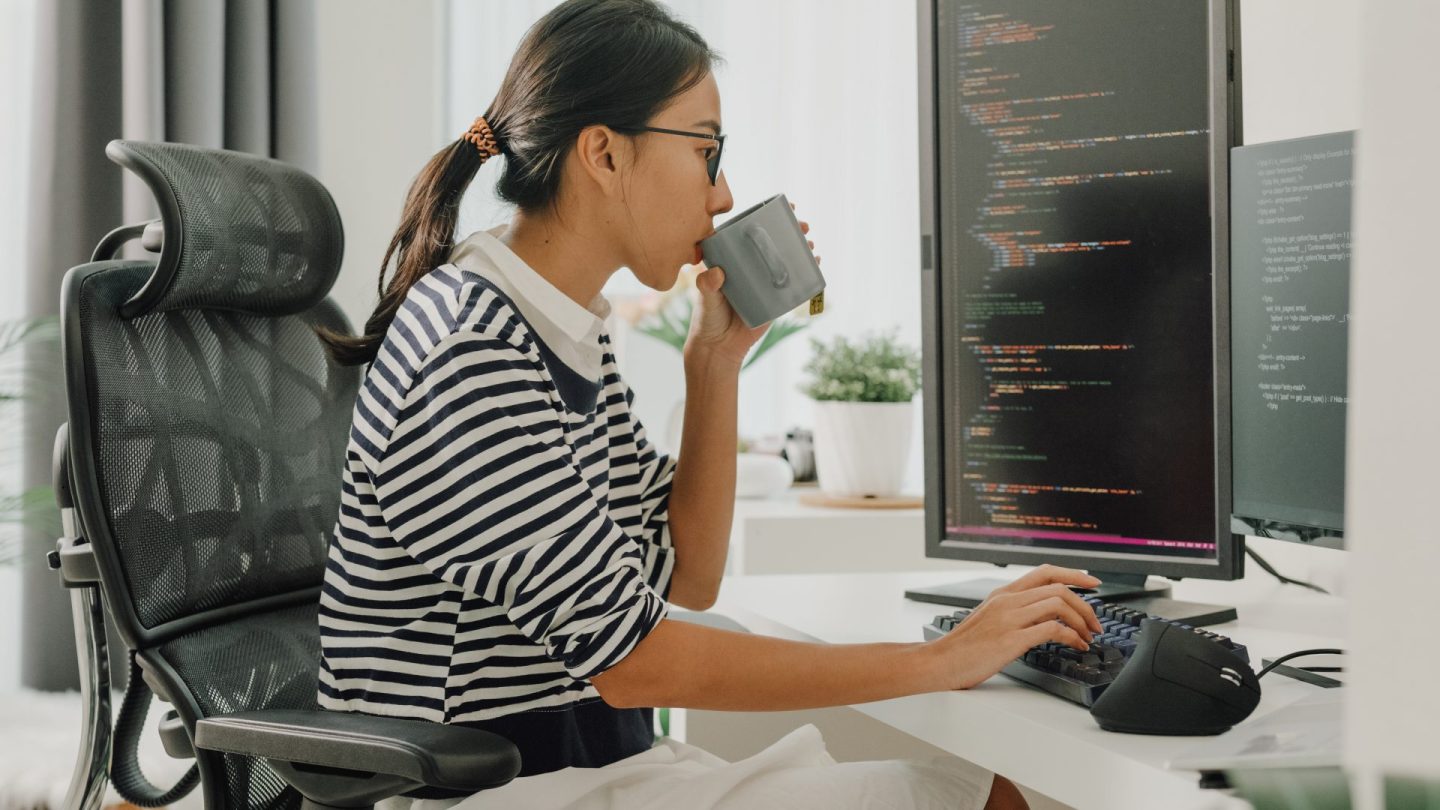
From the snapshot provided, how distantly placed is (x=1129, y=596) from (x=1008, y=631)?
13.8 inches

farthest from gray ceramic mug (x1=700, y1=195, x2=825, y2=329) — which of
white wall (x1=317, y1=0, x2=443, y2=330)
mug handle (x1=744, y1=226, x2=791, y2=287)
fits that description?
white wall (x1=317, y1=0, x2=443, y2=330)

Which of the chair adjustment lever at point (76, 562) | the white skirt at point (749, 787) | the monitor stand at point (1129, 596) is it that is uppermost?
the chair adjustment lever at point (76, 562)

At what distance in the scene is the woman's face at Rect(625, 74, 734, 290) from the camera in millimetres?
1053

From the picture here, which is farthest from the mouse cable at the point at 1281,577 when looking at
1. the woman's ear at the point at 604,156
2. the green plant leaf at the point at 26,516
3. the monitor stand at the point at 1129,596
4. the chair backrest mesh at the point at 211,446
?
the green plant leaf at the point at 26,516

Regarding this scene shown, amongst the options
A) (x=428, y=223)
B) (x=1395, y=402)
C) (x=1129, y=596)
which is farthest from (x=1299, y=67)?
(x=1395, y=402)

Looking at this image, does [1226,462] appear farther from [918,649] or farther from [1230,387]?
[918,649]

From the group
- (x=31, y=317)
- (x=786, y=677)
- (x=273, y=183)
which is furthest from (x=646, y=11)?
(x=31, y=317)

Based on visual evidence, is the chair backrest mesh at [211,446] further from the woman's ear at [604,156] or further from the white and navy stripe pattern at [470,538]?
the woman's ear at [604,156]

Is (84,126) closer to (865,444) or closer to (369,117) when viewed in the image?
(369,117)

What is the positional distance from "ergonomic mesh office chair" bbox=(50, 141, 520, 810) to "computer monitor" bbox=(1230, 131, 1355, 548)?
29.2 inches

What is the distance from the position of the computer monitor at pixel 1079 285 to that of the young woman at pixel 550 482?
221 mm

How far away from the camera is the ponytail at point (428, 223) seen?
108 cm

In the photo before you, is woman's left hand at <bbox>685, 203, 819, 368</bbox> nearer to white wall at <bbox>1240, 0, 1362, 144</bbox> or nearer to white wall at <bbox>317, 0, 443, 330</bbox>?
white wall at <bbox>1240, 0, 1362, 144</bbox>

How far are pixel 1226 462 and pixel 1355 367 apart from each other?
88 centimetres
